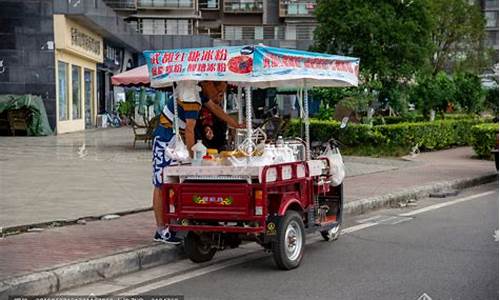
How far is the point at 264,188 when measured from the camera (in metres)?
6.88

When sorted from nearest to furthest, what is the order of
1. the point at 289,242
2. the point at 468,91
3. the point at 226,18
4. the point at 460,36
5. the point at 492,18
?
1. the point at 289,242
2. the point at 468,91
3. the point at 460,36
4. the point at 226,18
5. the point at 492,18

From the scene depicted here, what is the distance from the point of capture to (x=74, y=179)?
1314 cm

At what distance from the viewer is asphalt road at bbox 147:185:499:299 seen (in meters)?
6.27

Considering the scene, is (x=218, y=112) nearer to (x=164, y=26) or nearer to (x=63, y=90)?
(x=63, y=90)

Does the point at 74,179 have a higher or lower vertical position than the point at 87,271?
higher

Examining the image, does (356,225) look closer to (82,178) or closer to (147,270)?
(147,270)

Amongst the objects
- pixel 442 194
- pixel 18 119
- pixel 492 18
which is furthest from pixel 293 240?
pixel 492 18

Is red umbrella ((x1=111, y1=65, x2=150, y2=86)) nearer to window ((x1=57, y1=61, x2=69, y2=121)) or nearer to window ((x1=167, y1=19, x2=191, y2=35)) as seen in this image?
window ((x1=57, y1=61, x2=69, y2=121))

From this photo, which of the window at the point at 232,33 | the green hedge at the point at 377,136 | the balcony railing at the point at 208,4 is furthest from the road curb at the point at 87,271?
the balcony railing at the point at 208,4

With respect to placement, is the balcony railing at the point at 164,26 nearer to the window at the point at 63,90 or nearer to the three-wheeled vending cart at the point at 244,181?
the window at the point at 63,90

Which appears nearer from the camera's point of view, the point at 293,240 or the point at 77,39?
the point at 293,240

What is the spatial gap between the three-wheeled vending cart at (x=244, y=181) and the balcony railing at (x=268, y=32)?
51.3 metres

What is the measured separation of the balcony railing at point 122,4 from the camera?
55.0 m

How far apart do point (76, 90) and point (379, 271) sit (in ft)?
93.2
